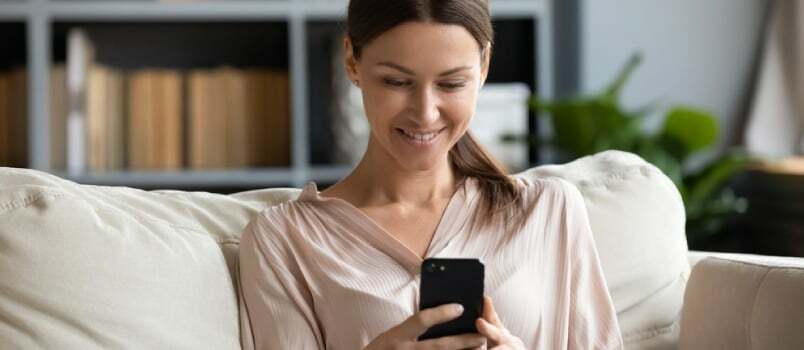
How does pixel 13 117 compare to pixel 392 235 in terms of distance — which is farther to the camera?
pixel 13 117

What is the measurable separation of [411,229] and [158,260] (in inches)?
14.4

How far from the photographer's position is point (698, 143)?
3.85 meters

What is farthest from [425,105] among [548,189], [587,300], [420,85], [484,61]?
[587,300]

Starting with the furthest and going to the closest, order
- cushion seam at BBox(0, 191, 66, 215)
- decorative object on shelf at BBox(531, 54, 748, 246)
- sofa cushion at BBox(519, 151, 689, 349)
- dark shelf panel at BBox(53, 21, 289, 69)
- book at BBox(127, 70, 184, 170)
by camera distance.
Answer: dark shelf panel at BBox(53, 21, 289, 69), book at BBox(127, 70, 184, 170), decorative object on shelf at BBox(531, 54, 748, 246), sofa cushion at BBox(519, 151, 689, 349), cushion seam at BBox(0, 191, 66, 215)

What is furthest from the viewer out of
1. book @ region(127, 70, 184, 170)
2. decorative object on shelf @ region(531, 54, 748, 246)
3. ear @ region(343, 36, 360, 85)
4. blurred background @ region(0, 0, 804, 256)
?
book @ region(127, 70, 184, 170)

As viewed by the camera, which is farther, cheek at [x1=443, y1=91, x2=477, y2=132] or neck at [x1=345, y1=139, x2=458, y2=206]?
neck at [x1=345, y1=139, x2=458, y2=206]

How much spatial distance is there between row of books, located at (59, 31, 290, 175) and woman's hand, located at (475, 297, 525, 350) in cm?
264

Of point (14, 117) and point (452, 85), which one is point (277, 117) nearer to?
point (14, 117)

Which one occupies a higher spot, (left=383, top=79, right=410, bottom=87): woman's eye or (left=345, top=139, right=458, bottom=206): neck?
(left=383, top=79, right=410, bottom=87): woman's eye

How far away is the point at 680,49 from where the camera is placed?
164 inches

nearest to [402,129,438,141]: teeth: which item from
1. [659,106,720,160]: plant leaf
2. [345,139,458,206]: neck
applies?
[345,139,458,206]: neck

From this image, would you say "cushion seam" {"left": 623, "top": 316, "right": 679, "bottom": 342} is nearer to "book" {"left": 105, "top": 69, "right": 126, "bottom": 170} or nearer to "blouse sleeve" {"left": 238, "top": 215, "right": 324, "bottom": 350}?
"blouse sleeve" {"left": 238, "top": 215, "right": 324, "bottom": 350}

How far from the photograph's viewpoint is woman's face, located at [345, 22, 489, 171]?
168 centimetres

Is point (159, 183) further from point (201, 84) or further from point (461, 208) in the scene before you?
point (461, 208)
